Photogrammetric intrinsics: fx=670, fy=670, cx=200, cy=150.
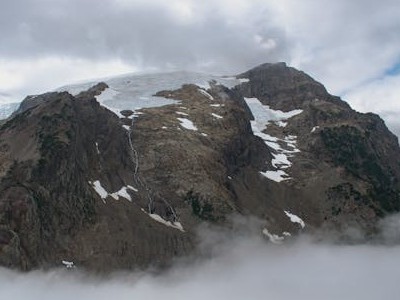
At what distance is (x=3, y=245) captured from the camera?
200 meters

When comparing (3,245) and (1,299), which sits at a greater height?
(3,245)

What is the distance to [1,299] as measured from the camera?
646 ft

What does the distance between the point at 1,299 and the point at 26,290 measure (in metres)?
7.46

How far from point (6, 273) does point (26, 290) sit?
7786 millimetres

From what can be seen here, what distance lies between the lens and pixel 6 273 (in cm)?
19900

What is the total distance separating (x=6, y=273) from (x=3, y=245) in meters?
8.32

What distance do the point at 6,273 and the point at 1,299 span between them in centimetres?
760

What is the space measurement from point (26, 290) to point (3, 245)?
593 inches
